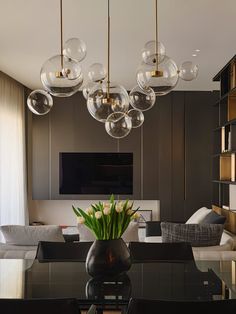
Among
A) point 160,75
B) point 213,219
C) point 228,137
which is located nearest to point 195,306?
point 160,75

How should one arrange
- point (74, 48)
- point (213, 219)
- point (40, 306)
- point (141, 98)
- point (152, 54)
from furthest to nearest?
point (213, 219), point (141, 98), point (74, 48), point (152, 54), point (40, 306)

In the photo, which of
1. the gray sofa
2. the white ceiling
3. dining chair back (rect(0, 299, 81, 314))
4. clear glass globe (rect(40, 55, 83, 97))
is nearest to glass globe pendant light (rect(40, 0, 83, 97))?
clear glass globe (rect(40, 55, 83, 97))

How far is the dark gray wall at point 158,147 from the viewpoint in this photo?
868cm

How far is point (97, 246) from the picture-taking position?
2611 millimetres

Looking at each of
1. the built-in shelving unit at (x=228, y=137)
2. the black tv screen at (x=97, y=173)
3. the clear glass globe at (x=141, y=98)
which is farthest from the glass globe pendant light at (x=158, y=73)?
the black tv screen at (x=97, y=173)

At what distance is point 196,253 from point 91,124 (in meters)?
5.25

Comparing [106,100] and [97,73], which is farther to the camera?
[97,73]

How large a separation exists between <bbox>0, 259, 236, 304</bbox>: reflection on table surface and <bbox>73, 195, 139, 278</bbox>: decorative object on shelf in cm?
7

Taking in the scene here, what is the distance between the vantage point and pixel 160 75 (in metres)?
2.71

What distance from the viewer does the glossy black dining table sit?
2.19 meters

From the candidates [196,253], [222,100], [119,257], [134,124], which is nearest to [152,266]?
[119,257]

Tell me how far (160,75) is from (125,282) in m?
1.21

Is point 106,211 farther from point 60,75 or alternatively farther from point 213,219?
point 213,219

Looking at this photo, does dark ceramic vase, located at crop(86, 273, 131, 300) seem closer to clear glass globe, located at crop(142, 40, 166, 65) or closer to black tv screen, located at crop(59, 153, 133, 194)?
clear glass globe, located at crop(142, 40, 166, 65)
